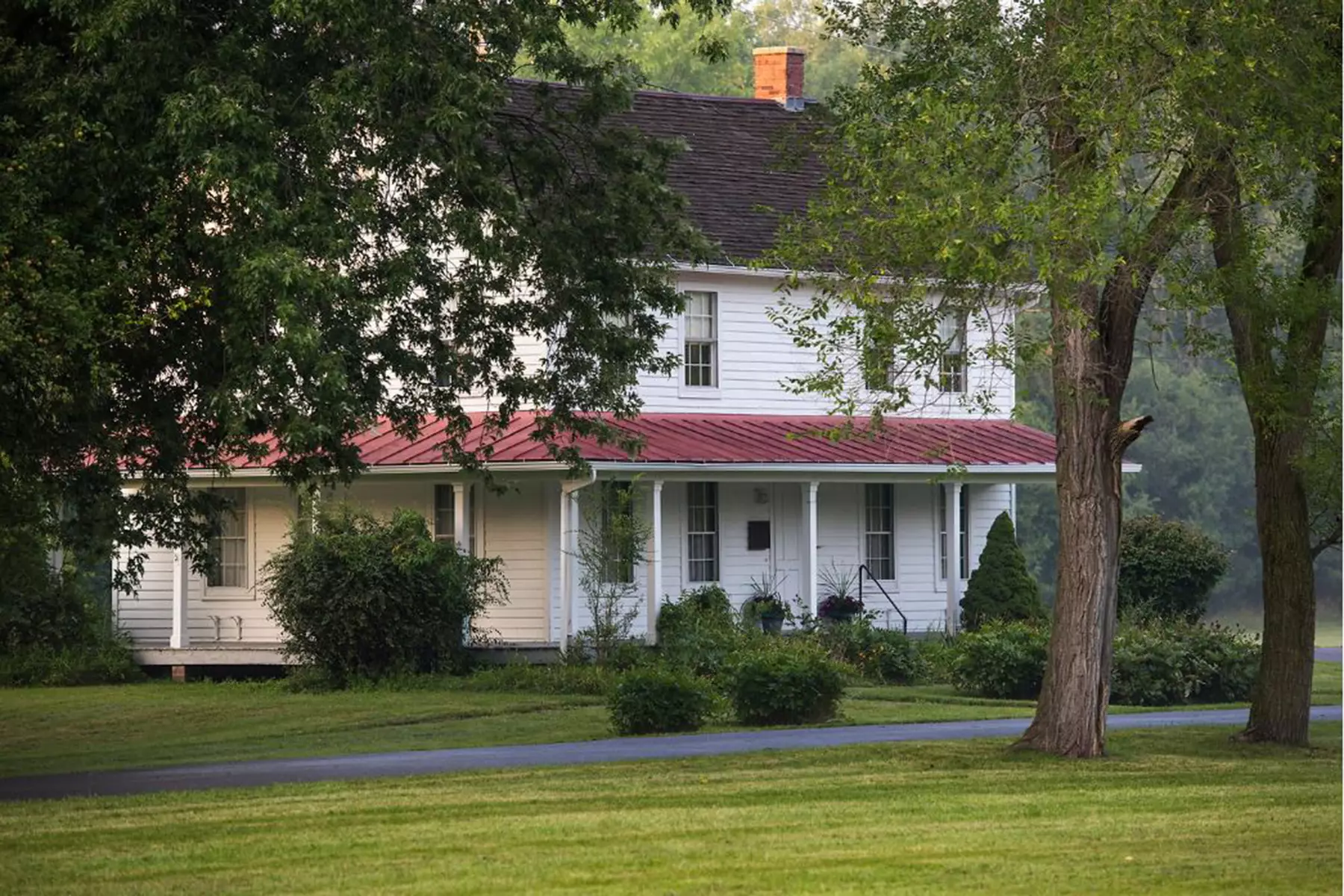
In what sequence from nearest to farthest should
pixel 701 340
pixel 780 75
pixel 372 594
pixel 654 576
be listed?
1. pixel 372 594
2. pixel 654 576
3. pixel 701 340
4. pixel 780 75

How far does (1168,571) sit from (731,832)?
70.5 ft

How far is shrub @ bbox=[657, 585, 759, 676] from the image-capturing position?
2958cm

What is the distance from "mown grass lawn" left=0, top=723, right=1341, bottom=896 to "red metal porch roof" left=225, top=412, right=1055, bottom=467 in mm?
11343

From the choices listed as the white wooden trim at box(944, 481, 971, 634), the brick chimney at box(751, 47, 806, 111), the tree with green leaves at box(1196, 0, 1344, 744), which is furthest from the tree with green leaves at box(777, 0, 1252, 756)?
the brick chimney at box(751, 47, 806, 111)

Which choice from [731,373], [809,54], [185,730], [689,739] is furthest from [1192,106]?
[809,54]

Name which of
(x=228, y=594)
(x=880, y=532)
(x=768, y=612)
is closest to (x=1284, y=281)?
(x=768, y=612)

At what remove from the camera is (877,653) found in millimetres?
31359

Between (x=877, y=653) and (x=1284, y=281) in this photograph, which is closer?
(x=1284, y=281)

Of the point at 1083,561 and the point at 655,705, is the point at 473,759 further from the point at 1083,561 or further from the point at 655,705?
the point at 1083,561

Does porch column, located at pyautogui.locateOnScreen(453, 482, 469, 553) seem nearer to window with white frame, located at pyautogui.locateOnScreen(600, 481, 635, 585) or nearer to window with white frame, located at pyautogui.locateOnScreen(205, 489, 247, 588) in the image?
window with white frame, located at pyautogui.locateOnScreen(600, 481, 635, 585)

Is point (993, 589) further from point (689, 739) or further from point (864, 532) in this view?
point (689, 739)

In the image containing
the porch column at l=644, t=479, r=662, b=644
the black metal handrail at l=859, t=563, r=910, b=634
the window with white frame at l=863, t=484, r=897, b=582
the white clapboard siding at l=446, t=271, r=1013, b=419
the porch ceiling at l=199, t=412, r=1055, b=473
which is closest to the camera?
the porch ceiling at l=199, t=412, r=1055, b=473

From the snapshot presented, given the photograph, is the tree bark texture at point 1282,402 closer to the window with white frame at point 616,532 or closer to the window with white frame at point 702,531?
the window with white frame at point 616,532

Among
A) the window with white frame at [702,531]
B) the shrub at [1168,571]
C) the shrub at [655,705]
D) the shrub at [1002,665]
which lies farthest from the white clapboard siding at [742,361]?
the shrub at [655,705]
